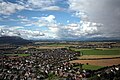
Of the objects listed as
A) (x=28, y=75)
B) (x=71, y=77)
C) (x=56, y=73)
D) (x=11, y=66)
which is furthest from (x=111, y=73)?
A: (x=11, y=66)

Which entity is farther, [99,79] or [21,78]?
[21,78]

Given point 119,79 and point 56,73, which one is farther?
point 56,73

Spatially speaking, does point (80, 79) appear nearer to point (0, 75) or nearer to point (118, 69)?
point (118, 69)

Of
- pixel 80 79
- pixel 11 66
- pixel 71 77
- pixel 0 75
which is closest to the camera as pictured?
pixel 80 79

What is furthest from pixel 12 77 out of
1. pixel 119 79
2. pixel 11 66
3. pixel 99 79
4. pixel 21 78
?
pixel 119 79

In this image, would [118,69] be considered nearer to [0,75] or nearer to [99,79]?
[99,79]

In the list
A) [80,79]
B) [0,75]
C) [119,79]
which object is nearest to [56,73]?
[80,79]

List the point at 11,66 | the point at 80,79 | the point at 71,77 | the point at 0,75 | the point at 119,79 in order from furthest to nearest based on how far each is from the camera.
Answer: the point at 11,66 → the point at 0,75 → the point at 71,77 → the point at 80,79 → the point at 119,79

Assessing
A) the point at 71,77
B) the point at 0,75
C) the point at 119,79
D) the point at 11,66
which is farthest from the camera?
the point at 11,66

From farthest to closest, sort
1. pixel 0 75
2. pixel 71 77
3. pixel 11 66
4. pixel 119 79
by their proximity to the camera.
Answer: pixel 11 66 < pixel 0 75 < pixel 71 77 < pixel 119 79
